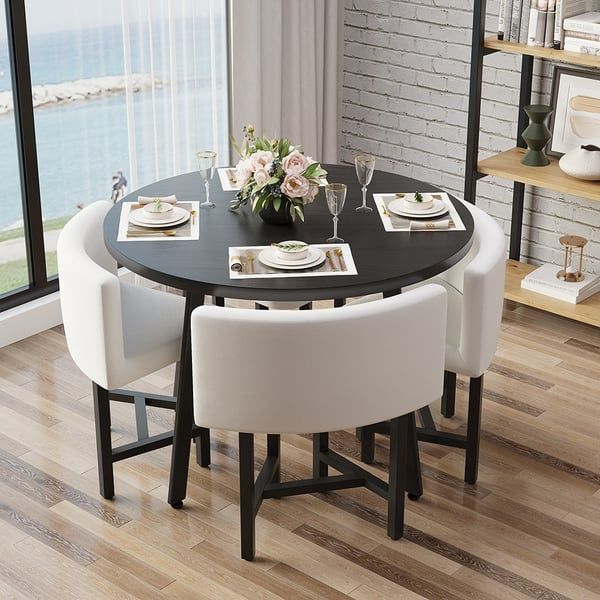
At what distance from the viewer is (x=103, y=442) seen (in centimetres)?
308

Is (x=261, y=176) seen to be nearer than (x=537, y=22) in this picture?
Yes

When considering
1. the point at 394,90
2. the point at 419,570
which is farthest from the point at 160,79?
the point at 419,570

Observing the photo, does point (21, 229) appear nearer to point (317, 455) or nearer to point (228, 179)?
point (228, 179)

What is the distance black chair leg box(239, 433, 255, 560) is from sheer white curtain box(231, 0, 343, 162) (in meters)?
2.18

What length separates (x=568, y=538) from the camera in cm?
296

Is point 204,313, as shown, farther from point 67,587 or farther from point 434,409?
point 434,409

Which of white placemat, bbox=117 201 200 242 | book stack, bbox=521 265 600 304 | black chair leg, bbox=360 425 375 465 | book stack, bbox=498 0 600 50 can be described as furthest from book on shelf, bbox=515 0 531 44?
black chair leg, bbox=360 425 375 465

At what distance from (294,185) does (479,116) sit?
148 cm

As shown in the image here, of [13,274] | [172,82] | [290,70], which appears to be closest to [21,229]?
[13,274]

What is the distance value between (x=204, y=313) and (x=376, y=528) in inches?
34.5

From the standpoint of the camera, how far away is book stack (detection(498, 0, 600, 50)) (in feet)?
12.3

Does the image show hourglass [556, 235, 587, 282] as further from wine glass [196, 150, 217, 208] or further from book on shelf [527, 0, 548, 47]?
wine glass [196, 150, 217, 208]

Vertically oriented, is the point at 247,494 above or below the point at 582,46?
below

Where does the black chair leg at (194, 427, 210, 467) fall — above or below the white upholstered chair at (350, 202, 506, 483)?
below
